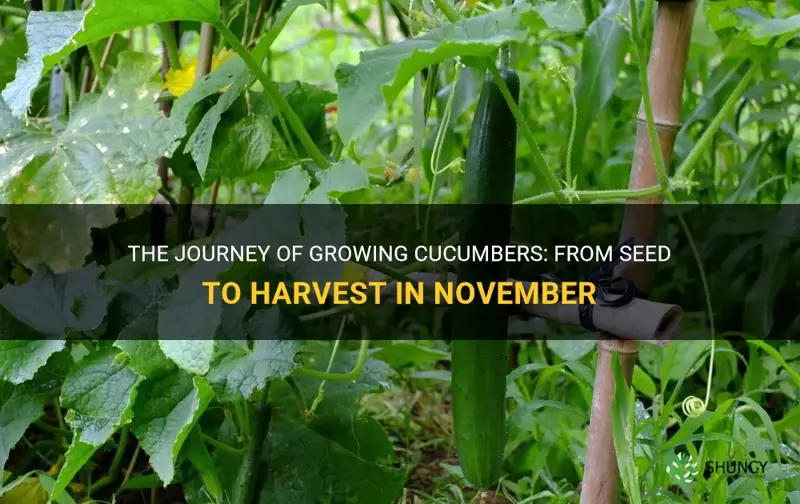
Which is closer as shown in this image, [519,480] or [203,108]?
[203,108]

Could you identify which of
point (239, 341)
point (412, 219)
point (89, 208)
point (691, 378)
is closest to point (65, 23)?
point (89, 208)

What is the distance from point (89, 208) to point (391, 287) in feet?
1.18

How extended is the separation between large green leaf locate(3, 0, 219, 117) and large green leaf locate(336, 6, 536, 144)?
0.69 feet

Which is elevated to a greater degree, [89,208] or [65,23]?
[65,23]

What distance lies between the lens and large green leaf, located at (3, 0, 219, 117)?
0.65 m

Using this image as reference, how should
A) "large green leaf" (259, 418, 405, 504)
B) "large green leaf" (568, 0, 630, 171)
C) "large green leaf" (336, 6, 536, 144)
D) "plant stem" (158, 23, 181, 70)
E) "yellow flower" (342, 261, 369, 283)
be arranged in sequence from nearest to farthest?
1. "large green leaf" (336, 6, 536, 144)
2. "yellow flower" (342, 261, 369, 283)
3. "large green leaf" (259, 418, 405, 504)
4. "plant stem" (158, 23, 181, 70)
5. "large green leaf" (568, 0, 630, 171)

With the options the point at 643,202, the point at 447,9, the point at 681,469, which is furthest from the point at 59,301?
the point at 681,469

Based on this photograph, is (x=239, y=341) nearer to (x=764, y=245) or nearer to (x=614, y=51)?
(x=614, y=51)

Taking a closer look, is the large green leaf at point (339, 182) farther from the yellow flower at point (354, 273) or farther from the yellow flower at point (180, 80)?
the yellow flower at point (180, 80)

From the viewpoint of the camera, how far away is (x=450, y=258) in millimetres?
812

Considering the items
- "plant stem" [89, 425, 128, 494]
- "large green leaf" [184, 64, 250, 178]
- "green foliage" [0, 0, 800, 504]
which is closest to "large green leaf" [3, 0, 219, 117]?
"green foliage" [0, 0, 800, 504]

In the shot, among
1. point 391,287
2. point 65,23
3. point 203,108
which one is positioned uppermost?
point 65,23

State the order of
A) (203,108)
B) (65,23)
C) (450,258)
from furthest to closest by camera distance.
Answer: (203,108), (450,258), (65,23)
